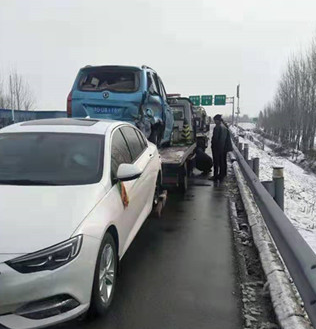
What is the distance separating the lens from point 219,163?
1129 centimetres

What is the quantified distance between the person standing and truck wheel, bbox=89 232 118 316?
300 inches

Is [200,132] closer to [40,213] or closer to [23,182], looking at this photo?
[23,182]

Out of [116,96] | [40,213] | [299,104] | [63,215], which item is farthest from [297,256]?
[299,104]

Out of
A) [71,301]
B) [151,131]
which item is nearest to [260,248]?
[71,301]

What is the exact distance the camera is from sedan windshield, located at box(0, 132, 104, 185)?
12.9 feet

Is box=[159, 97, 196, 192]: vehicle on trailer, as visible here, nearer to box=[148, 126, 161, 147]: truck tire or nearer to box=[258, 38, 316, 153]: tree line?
Result: box=[148, 126, 161, 147]: truck tire

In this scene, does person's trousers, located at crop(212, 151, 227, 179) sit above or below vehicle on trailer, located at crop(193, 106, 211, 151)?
below

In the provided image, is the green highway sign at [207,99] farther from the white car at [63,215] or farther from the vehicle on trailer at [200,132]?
the white car at [63,215]

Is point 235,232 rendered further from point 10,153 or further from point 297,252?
point 10,153

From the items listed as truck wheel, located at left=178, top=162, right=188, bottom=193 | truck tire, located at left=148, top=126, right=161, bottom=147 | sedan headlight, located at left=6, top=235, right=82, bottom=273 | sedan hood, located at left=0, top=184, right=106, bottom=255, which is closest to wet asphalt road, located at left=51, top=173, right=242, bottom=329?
sedan headlight, located at left=6, top=235, right=82, bottom=273

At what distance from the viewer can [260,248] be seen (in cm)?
519

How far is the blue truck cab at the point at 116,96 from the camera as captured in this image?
→ 7723 millimetres

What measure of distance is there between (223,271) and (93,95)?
4516 mm

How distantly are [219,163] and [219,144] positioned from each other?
573mm
